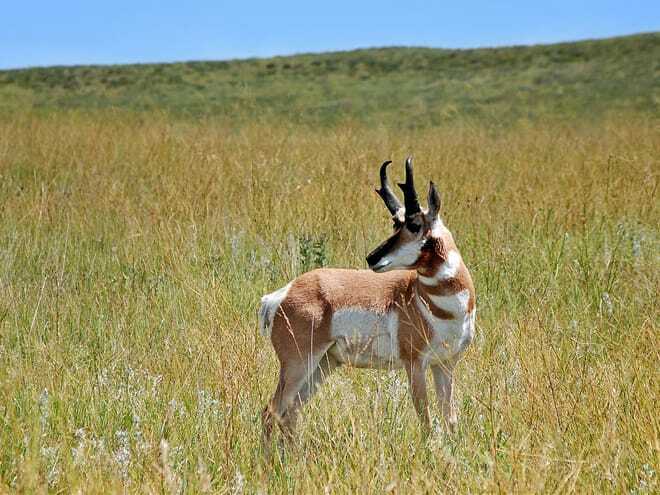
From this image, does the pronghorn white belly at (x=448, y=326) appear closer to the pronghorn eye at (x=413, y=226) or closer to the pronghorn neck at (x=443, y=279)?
the pronghorn neck at (x=443, y=279)

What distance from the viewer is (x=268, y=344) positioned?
4352 mm

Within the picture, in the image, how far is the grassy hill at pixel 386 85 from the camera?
74.1ft

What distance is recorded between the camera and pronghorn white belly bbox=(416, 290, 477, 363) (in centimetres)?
336

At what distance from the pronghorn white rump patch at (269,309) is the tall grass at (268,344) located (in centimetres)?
19

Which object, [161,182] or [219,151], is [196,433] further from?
[219,151]

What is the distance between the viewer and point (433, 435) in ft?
10.4

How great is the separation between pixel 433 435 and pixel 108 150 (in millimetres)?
8440

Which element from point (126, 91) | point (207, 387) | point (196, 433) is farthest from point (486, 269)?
point (126, 91)

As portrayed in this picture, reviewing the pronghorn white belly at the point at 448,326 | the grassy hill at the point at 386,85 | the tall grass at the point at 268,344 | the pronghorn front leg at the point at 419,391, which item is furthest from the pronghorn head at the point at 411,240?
the grassy hill at the point at 386,85

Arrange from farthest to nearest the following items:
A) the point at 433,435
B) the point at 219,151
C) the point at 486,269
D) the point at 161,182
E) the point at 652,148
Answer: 1. the point at 219,151
2. the point at 652,148
3. the point at 161,182
4. the point at 486,269
5. the point at 433,435

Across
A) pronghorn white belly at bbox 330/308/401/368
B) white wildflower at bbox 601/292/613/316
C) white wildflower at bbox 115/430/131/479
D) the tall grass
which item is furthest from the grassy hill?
white wildflower at bbox 115/430/131/479

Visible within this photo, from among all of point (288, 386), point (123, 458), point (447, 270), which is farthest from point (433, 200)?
point (123, 458)

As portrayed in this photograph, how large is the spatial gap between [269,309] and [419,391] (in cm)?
70

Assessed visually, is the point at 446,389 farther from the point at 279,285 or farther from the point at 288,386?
the point at 279,285
